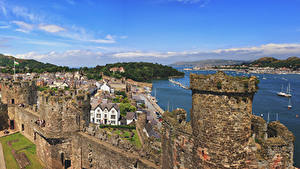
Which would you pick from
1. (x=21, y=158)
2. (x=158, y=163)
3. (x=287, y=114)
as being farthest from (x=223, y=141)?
(x=287, y=114)

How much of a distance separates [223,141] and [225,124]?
0.50 m

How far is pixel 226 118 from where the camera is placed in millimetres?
5777

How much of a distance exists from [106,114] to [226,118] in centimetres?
4031

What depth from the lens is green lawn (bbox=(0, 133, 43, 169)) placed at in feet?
52.4

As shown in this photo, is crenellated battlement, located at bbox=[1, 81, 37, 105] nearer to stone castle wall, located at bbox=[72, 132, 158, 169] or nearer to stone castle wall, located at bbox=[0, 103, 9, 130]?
stone castle wall, located at bbox=[0, 103, 9, 130]

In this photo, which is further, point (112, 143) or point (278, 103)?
point (278, 103)

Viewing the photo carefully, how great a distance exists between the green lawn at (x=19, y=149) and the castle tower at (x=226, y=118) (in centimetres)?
1399

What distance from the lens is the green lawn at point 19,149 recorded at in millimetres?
15971

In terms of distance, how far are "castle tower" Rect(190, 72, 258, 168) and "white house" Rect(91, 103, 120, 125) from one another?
38.7 metres

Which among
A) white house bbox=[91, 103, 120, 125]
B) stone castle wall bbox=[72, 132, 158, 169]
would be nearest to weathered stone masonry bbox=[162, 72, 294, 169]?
stone castle wall bbox=[72, 132, 158, 169]

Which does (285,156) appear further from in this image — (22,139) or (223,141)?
(22,139)

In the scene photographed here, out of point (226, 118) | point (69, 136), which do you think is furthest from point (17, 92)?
point (226, 118)

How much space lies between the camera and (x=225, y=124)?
19.0 ft

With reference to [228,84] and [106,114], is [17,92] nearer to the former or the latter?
[106,114]
